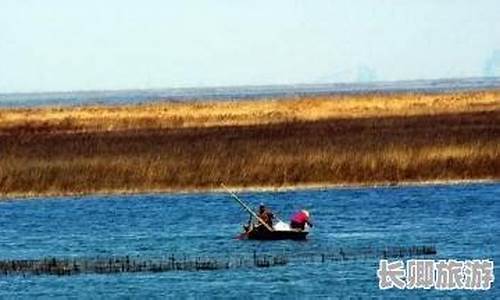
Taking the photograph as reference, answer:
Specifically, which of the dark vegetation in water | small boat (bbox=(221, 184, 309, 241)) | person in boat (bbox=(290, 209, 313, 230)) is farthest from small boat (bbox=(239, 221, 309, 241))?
the dark vegetation in water

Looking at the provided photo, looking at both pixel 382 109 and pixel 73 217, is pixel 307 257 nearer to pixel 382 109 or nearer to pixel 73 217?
pixel 73 217

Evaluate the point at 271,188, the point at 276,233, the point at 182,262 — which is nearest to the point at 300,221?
the point at 276,233

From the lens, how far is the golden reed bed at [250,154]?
192 ft

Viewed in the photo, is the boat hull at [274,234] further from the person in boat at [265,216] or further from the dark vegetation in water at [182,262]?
the dark vegetation in water at [182,262]

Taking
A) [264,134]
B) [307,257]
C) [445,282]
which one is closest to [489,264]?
[445,282]

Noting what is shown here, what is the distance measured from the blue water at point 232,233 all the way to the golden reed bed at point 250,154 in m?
0.65

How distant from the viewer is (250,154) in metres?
61.4

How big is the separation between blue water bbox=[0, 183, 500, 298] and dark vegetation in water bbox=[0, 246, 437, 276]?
494mm

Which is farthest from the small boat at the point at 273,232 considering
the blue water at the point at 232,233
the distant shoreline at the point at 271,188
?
A: the distant shoreline at the point at 271,188

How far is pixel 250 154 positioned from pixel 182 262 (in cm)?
1897

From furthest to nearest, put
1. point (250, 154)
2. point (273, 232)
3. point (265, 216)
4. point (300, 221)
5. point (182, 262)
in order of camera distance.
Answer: point (250, 154), point (273, 232), point (265, 216), point (300, 221), point (182, 262)

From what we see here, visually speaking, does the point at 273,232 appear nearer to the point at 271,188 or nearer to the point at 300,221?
the point at 300,221

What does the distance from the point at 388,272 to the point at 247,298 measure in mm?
3177

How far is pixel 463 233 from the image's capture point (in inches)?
1864
